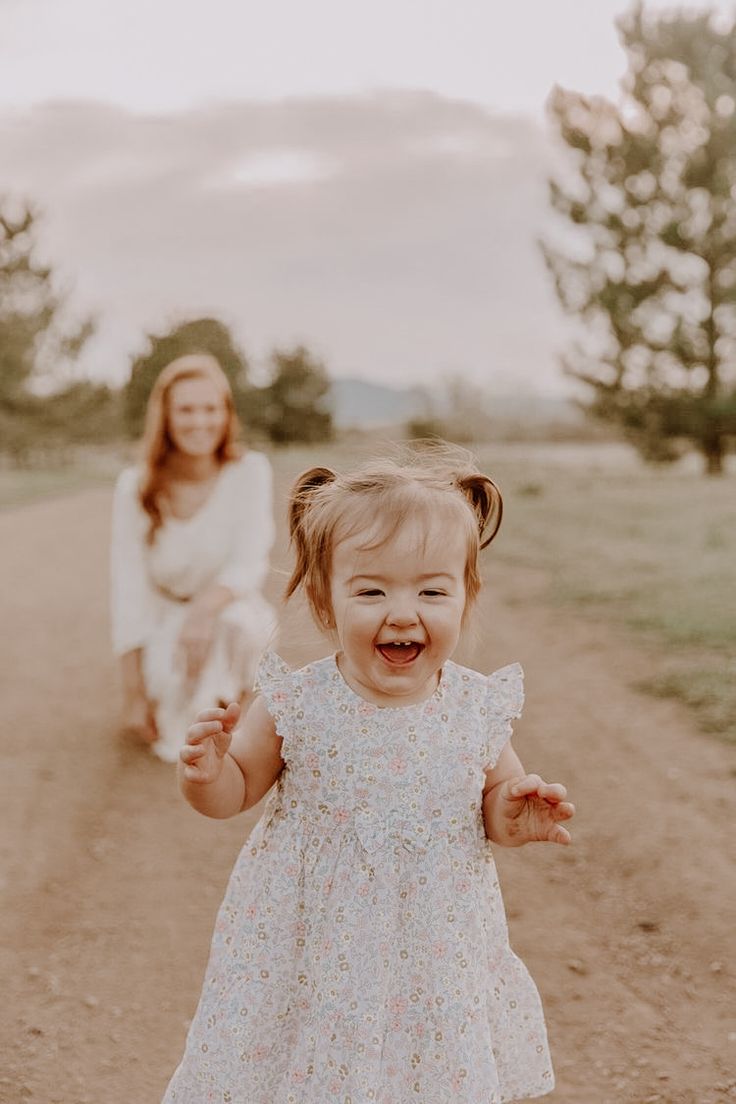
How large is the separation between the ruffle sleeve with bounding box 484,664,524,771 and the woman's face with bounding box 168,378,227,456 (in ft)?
10.8

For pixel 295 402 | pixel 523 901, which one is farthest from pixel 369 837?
pixel 295 402

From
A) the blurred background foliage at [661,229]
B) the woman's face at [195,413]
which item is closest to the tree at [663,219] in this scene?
the blurred background foliage at [661,229]

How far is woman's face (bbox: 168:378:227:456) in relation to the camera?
545cm

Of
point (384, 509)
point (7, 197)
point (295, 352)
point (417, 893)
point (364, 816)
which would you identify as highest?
point (7, 197)

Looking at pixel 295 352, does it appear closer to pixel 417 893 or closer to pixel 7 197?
pixel 7 197

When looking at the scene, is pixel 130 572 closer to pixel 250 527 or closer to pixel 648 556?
pixel 250 527

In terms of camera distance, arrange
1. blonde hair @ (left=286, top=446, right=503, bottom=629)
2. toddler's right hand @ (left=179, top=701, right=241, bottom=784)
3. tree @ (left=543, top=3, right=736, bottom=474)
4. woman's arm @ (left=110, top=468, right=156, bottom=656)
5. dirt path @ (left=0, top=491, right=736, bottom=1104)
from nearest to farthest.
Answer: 1. toddler's right hand @ (left=179, top=701, right=241, bottom=784)
2. blonde hair @ (left=286, top=446, right=503, bottom=629)
3. dirt path @ (left=0, top=491, right=736, bottom=1104)
4. woman's arm @ (left=110, top=468, right=156, bottom=656)
5. tree @ (left=543, top=3, right=736, bottom=474)

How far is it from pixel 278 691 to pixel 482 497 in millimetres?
561

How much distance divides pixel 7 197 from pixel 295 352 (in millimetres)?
17426

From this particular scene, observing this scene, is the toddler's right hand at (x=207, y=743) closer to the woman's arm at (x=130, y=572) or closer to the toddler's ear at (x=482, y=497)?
the toddler's ear at (x=482, y=497)

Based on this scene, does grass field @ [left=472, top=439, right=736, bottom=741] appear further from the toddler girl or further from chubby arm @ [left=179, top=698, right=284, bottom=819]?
chubby arm @ [left=179, top=698, right=284, bottom=819]

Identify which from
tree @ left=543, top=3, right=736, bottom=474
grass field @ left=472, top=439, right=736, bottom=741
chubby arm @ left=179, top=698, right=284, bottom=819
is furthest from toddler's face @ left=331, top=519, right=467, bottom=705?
tree @ left=543, top=3, right=736, bottom=474

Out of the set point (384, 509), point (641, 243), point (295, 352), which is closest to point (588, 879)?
point (384, 509)

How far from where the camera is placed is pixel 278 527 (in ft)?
52.4
